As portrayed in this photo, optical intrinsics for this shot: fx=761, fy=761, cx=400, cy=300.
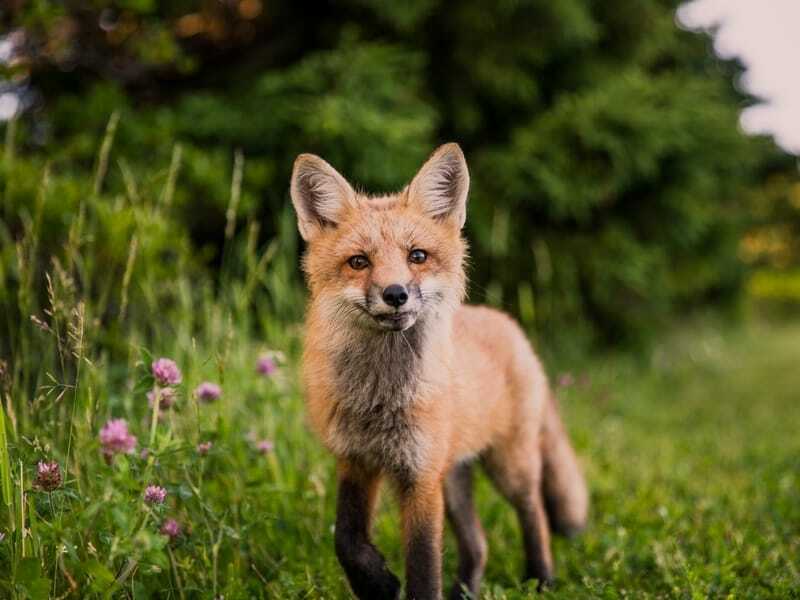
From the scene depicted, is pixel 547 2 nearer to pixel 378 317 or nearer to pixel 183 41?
pixel 183 41

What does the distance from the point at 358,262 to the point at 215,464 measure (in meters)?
1.41

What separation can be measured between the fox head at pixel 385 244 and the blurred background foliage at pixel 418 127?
6.40 ft

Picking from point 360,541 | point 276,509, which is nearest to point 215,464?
point 276,509

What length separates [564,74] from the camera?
7.62 m

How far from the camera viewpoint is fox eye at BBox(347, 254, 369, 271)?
2.64 meters

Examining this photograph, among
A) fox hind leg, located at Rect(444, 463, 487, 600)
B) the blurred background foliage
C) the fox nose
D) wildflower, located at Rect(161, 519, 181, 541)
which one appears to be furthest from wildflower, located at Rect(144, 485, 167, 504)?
the blurred background foliage

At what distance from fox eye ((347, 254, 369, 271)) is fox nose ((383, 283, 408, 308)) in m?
0.23

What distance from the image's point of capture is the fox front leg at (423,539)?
267 cm

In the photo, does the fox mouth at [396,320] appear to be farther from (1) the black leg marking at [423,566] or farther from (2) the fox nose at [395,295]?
(1) the black leg marking at [423,566]

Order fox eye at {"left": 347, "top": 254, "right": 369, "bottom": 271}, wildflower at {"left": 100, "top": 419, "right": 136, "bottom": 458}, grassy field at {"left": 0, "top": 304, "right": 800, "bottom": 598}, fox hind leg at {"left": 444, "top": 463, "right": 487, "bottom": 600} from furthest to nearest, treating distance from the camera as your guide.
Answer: fox hind leg at {"left": 444, "top": 463, "right": 487, "bottom": 600}
fox eye at {"left": 347, "top": 254, "right": 369, "bottom": 271}
grassy field at {"left": 0, "top": 304, "right": 800, "bottom": 598}
wildflower at {"left": 100, "top": 419, "right": 136, "bottom": 458}

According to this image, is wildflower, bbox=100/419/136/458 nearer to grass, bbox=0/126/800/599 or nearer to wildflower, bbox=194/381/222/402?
grass, bbox=0/126/800/599

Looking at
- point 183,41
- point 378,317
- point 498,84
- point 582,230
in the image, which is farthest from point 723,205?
point 378,317

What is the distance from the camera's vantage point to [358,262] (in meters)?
2.65

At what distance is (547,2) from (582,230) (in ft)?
7.26
